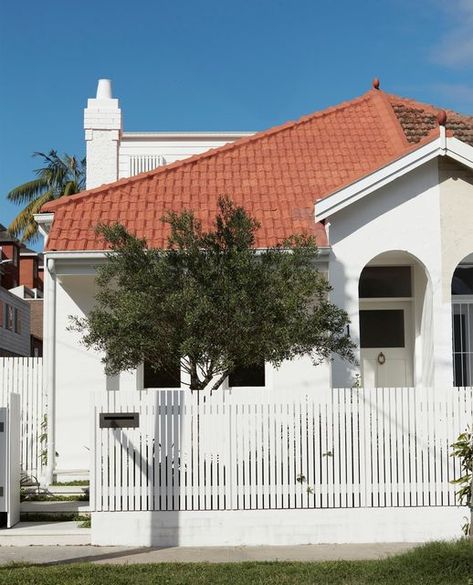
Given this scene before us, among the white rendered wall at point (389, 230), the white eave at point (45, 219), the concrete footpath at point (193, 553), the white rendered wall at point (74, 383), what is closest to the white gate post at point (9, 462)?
the concrete footpath at point (193, 553)

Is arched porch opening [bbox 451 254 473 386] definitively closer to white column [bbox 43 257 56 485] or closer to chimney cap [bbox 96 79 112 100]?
white column [bbox 43 257 56 485]

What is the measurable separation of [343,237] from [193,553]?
6.36 meters

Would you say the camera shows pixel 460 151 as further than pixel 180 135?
No

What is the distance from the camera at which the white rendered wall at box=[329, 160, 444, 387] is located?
15094 millimetres

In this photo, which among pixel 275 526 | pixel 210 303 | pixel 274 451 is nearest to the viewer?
pixel 210 303

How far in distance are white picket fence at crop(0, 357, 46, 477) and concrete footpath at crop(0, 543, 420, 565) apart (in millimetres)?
4738

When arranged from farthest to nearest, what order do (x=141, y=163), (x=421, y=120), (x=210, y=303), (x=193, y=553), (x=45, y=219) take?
(x=141, y=163) < (x=421, y=120) < (x=45, y=219) < (x=210, y=303) < (x=193, y=553)

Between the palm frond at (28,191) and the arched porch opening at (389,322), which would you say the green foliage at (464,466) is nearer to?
the arched porch opening at (389,322)

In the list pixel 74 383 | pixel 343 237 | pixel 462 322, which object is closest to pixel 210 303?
pixel 343 237

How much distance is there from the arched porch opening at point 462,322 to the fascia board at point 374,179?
1.92 meters

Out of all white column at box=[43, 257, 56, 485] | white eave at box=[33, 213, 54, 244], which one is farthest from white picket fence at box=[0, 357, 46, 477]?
white eave at box=[33, 213, 54, 244]

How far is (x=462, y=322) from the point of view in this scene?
16.0 m

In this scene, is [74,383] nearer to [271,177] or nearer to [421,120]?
[271,177]

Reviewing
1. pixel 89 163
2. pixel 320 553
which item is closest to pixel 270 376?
pixel 320 553
